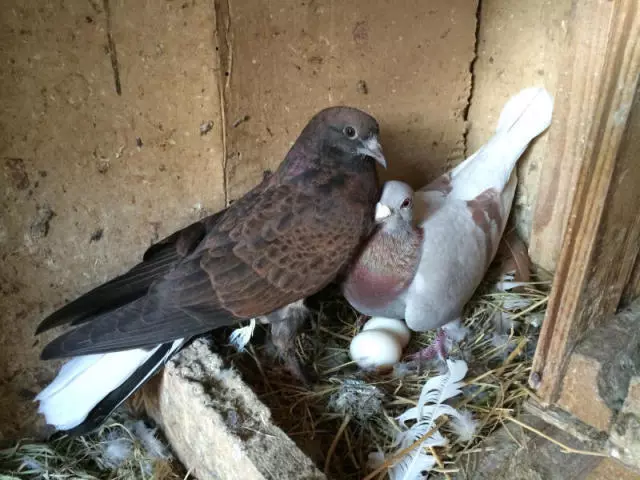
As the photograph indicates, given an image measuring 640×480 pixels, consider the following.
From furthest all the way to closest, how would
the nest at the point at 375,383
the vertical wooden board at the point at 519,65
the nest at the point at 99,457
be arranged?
the vertical wooden board at the point at 519,65 → the nest at the point at 99,457 → the nest at the point at 375,383

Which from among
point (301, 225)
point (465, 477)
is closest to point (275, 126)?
point (301, 225)

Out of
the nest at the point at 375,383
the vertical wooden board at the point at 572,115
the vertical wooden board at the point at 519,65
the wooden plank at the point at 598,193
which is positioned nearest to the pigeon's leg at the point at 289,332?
the nest at the point at 375,383

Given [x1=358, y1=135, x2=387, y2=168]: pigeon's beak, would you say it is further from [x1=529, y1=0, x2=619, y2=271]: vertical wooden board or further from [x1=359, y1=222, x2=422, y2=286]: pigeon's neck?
[x1=529, y1=0, x2=619, y2=271]: vertical wooden board

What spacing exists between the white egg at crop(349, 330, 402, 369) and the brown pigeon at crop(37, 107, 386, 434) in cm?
25

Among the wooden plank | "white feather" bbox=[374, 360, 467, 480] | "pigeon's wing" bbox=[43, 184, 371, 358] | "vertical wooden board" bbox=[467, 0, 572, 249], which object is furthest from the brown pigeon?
"vertical wooden board" bbox=[467, 0, 572, 249]

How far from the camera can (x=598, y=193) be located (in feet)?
3.79

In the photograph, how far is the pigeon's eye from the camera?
1.47 metres

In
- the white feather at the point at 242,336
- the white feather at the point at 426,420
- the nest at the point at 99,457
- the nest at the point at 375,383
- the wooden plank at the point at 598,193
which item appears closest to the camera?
the wooden plank at the point at 598,193

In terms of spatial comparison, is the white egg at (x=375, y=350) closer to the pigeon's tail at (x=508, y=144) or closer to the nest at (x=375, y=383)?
the nest at (x=375, y=383)

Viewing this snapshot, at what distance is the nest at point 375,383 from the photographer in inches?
52.6

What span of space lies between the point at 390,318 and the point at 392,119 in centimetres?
66

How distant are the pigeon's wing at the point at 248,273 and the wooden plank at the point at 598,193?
0.53 meters

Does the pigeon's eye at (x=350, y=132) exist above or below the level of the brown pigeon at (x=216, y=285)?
above

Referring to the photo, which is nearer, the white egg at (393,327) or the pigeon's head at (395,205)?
the pigeon's head at (395,205)
